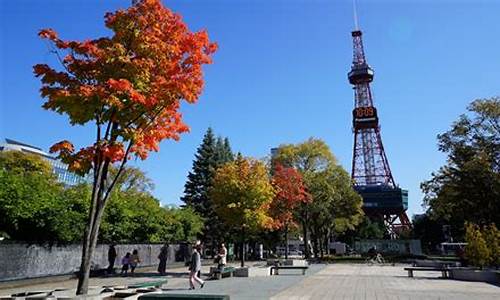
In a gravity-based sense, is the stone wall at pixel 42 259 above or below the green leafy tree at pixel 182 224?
below

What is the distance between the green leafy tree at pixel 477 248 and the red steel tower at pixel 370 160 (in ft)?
215

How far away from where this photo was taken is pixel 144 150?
40.6 feet

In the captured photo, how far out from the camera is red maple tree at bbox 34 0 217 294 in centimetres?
1121

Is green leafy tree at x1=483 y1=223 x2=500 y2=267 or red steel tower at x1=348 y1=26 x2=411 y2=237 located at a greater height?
red steel tower at x1=348 y1=26 x2=411 y2=237

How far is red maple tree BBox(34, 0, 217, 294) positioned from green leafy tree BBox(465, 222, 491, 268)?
16.1 meters

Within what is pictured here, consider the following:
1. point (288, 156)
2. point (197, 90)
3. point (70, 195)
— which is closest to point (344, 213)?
point (288, 156)

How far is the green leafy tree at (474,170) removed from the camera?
27656 millimetres

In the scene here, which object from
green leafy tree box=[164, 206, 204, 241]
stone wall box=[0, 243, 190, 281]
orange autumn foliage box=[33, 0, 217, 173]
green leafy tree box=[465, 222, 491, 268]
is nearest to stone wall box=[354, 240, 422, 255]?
green leafy tree box=[164, 206, 204, 241]

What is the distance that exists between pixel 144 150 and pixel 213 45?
358 cm

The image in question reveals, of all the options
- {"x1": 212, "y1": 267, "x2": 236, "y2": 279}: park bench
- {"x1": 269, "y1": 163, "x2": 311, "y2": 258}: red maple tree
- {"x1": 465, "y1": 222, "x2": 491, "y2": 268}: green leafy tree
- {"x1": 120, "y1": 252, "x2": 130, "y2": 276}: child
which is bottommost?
{"x1": 212, "y1": 267, "x2": 236, "y2": 279}: park bench

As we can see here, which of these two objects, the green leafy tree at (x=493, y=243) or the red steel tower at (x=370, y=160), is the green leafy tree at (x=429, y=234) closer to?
the red steel tower at (x=370, y=160)

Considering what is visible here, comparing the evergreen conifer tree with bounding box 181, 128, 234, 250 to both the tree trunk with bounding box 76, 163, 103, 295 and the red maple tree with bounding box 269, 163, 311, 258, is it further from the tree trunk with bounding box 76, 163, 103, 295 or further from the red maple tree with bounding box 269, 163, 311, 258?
the tree trunk with bounding box 76, 163, 103, 295

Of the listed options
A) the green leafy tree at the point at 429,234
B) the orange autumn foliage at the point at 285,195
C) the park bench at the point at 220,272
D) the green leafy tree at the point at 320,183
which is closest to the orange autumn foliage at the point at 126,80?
the park bench at the point at 220,272

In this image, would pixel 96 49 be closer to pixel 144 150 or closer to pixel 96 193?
pixel 144 150
